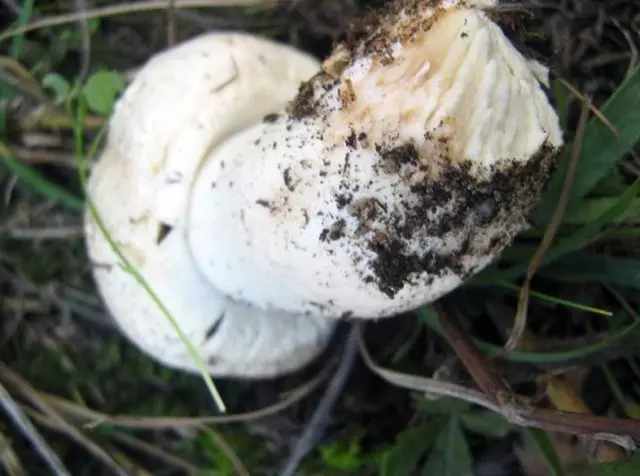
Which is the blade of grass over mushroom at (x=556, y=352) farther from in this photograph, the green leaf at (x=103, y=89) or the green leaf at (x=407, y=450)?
the green leaf at (x=103, y=89)

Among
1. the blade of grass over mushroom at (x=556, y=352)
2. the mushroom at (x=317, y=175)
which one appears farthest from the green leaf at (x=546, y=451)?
the mushroom at (x=317, y=175)

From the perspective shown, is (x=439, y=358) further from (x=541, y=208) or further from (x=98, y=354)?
(x=98, y=354)

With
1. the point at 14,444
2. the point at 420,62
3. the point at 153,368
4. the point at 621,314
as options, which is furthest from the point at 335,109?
the point at 14,444

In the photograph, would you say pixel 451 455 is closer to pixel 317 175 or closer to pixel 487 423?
pixel 487 423

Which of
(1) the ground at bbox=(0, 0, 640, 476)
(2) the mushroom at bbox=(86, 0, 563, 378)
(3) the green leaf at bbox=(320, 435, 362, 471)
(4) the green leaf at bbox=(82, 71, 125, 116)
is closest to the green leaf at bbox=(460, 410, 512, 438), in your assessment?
(1) the ground at bbox=(0, 0, 640, 476)

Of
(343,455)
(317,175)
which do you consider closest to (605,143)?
(317,175)

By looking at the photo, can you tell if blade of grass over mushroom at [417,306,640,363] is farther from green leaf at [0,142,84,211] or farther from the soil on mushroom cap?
green leaf at [0,142,84,211]
